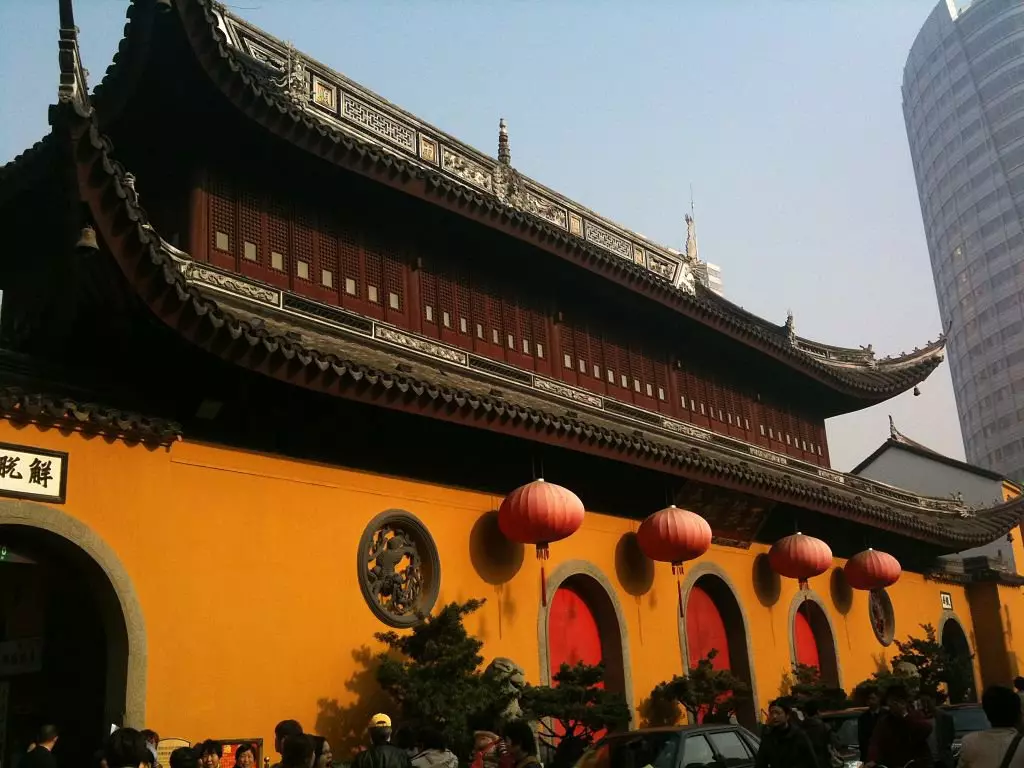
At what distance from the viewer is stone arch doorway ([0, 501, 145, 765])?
8.06 m

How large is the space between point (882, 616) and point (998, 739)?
50.7ft

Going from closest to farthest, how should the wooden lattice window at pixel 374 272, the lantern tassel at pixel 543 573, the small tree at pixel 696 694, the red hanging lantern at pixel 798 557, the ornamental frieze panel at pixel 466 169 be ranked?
the lantern tassel at pixel 543 573
the wooden lattice window at pixel 374 272
the small tree at pixel 696 694
the ornamental frieze panel at pixel 466 169
the red hanging lantern at pixel 798 557

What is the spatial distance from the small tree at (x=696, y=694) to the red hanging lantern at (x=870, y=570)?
486 centimetres

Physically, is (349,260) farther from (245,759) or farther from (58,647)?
(245,759)

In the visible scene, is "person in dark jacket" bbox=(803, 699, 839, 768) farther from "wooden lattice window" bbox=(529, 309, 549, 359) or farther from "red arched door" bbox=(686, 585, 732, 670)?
"wooden lattice window" bbox=(529, 309, 549, 359)

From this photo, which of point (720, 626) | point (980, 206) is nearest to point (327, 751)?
point (720, 626)

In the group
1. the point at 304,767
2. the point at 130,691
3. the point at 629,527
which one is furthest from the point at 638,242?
the point at 304,767

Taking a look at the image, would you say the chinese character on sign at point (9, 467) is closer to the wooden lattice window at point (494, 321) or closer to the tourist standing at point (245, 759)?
the tourist standing at point (245, 759)

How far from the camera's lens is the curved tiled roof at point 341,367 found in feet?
24.5

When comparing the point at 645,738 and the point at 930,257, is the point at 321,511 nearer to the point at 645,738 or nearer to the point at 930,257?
the point at 645,738

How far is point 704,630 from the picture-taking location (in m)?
14.9

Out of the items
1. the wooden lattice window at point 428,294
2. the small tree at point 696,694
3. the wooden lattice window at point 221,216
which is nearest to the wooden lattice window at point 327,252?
the wooden lattice window at point 221,216

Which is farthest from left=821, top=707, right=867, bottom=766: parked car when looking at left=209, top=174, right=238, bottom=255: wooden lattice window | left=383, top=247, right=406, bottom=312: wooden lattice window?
left=209, top=174, right=238, bottom=255: wooden lattice window

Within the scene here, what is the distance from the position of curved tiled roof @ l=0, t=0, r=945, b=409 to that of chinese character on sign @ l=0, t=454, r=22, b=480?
3190mm
